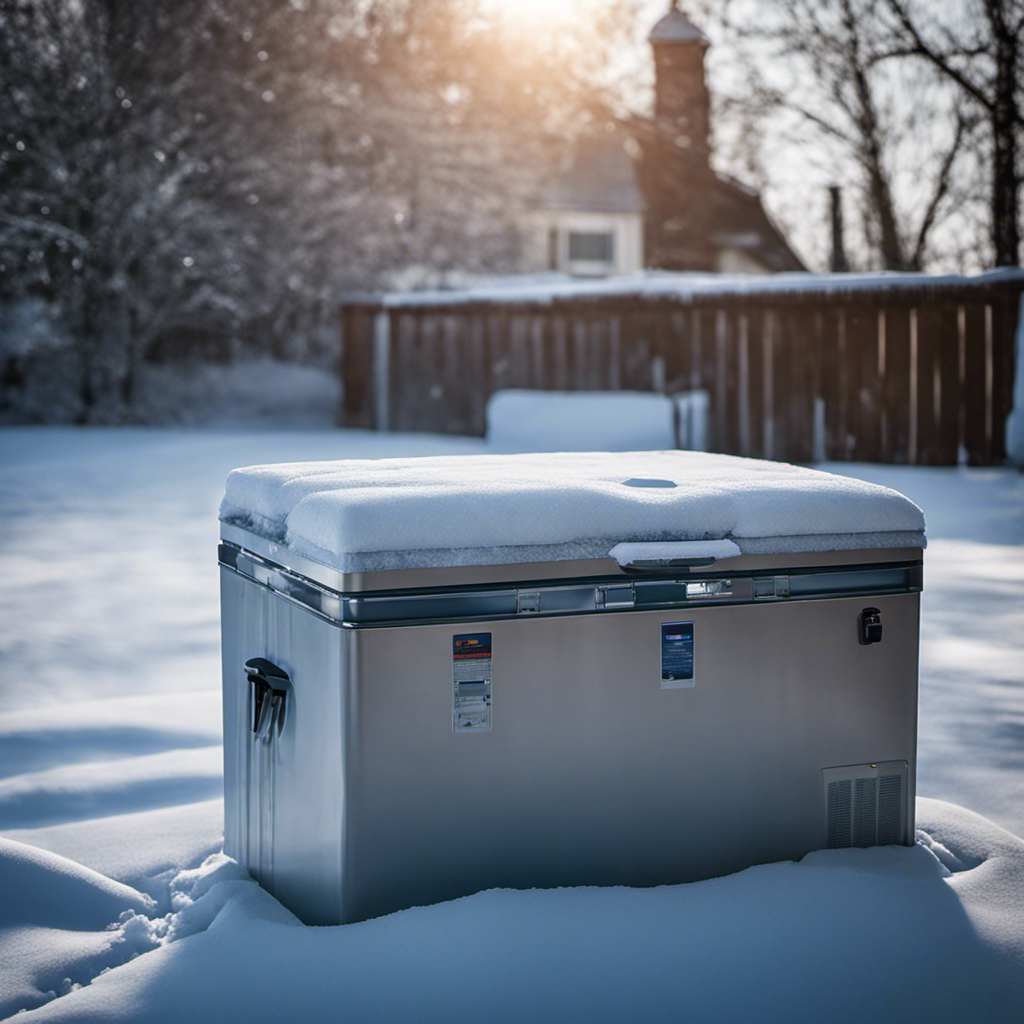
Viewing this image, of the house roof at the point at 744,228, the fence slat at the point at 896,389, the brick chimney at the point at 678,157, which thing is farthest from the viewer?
the house roof at the point at 744,228

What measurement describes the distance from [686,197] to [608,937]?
2887 centimetres

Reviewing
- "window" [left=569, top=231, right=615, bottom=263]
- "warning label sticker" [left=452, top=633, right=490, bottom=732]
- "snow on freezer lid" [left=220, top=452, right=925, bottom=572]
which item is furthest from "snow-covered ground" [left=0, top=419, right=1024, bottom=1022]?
"window" [left=569, top=231, right=615, bottom=263]

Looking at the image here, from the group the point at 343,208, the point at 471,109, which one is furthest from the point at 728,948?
the point at 471,109

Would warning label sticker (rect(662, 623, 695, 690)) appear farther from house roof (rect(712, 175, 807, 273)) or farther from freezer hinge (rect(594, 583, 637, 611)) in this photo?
house roof (rect(712, 175, 807, 273))

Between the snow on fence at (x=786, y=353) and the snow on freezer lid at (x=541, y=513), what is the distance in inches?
428

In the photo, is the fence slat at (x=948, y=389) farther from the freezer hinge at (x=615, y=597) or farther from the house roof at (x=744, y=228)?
the house roof at (x=744, y=228)

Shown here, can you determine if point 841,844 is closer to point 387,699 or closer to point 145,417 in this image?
point 387,699

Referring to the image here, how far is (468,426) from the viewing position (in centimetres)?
1658

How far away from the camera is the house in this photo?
2792 centimetres

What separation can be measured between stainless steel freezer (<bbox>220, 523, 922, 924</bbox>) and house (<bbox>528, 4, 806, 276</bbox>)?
26.2 m

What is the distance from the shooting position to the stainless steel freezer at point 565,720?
2.50m

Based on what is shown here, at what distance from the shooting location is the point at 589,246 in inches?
1222

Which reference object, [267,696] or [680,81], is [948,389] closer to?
[267,696]

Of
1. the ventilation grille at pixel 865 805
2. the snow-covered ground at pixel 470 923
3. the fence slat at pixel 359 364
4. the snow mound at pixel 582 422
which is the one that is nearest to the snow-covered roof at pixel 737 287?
the fence slat at pixel 359 364
